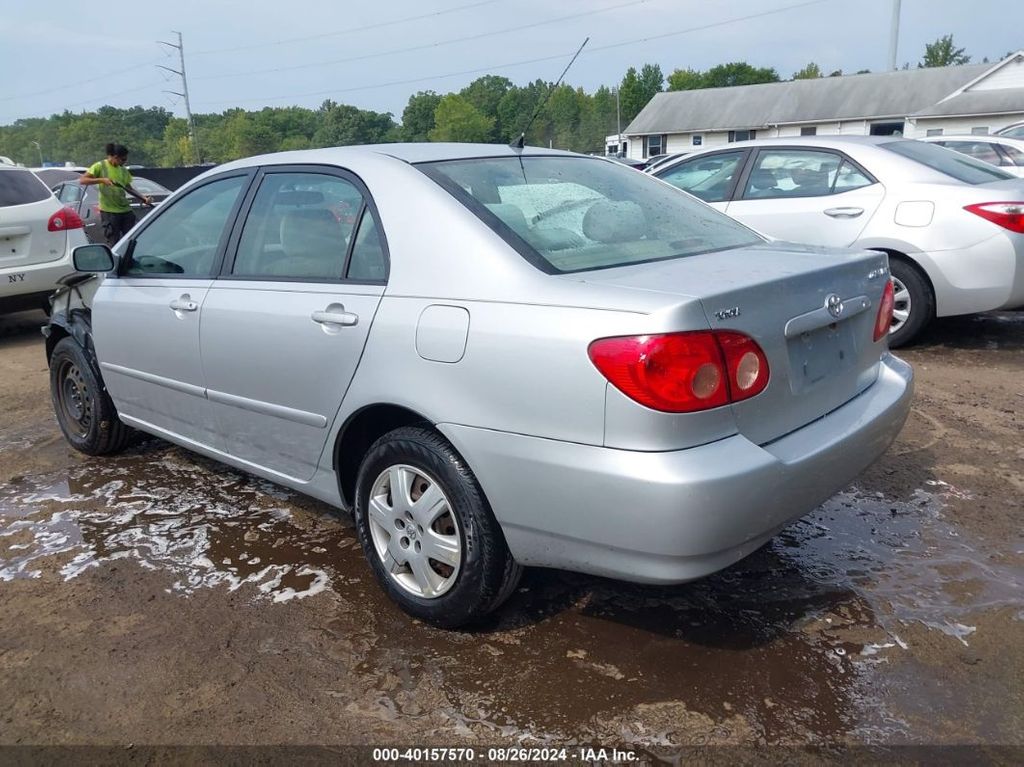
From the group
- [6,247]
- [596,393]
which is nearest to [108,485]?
[596,393]

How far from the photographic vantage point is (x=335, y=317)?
2918 millimetres

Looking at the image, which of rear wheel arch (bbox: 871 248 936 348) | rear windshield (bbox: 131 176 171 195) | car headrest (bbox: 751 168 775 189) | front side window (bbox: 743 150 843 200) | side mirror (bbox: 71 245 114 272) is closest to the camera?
side mirror (bbox: 71 245 114 272)

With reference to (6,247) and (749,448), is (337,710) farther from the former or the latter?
(6,247)

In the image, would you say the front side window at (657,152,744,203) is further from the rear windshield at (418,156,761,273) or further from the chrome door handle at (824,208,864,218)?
the rear windshield at (418,156,761,273)

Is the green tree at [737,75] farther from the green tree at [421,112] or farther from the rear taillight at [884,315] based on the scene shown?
the rear taillight at [884,315]

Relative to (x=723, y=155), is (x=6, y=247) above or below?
below

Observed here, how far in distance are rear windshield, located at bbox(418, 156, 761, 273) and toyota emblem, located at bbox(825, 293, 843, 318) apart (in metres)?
0.49

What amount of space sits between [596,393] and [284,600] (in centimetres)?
159

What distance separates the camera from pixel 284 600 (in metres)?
3.10

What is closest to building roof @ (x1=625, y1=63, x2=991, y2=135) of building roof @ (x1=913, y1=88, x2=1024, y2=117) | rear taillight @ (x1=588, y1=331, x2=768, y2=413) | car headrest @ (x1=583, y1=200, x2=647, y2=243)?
building roof @ (x1=913, y1=88, x2=1024, y2=117)

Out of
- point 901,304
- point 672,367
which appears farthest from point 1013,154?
point 672,367

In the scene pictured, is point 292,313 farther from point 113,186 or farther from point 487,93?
point 487,93

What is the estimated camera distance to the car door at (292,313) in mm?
2939

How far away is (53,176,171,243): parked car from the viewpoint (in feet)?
43.9
